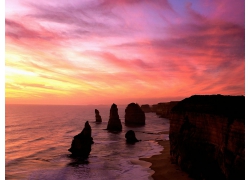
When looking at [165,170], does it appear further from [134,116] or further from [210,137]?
[134,116]

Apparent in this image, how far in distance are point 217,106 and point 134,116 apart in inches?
3774

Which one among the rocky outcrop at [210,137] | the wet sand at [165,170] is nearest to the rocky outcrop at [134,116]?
the wet sand at [165,170]

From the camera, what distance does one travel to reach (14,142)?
74500 mm

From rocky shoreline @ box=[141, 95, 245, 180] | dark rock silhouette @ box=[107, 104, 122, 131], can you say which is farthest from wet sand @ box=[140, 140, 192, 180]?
dark rock silhouette @ box=[107, 104, 122, 131]

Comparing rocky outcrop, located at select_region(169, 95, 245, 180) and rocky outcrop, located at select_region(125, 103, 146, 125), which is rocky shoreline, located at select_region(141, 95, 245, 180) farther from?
rocky outcrop, located at select_region(125, 103, 146, 125)

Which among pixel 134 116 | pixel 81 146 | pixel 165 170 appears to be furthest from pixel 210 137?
pixel 134 116

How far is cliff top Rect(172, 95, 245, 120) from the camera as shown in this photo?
91.8ft

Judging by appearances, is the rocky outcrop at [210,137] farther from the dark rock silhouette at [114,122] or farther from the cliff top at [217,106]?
the dark rock silhouette at [114,122]

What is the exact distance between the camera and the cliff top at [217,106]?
27967mm

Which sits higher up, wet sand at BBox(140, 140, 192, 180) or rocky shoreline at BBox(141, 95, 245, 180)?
rocky shoreline at BBox(141, 95, 245, 180)

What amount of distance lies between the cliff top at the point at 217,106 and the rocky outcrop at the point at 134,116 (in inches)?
3327
